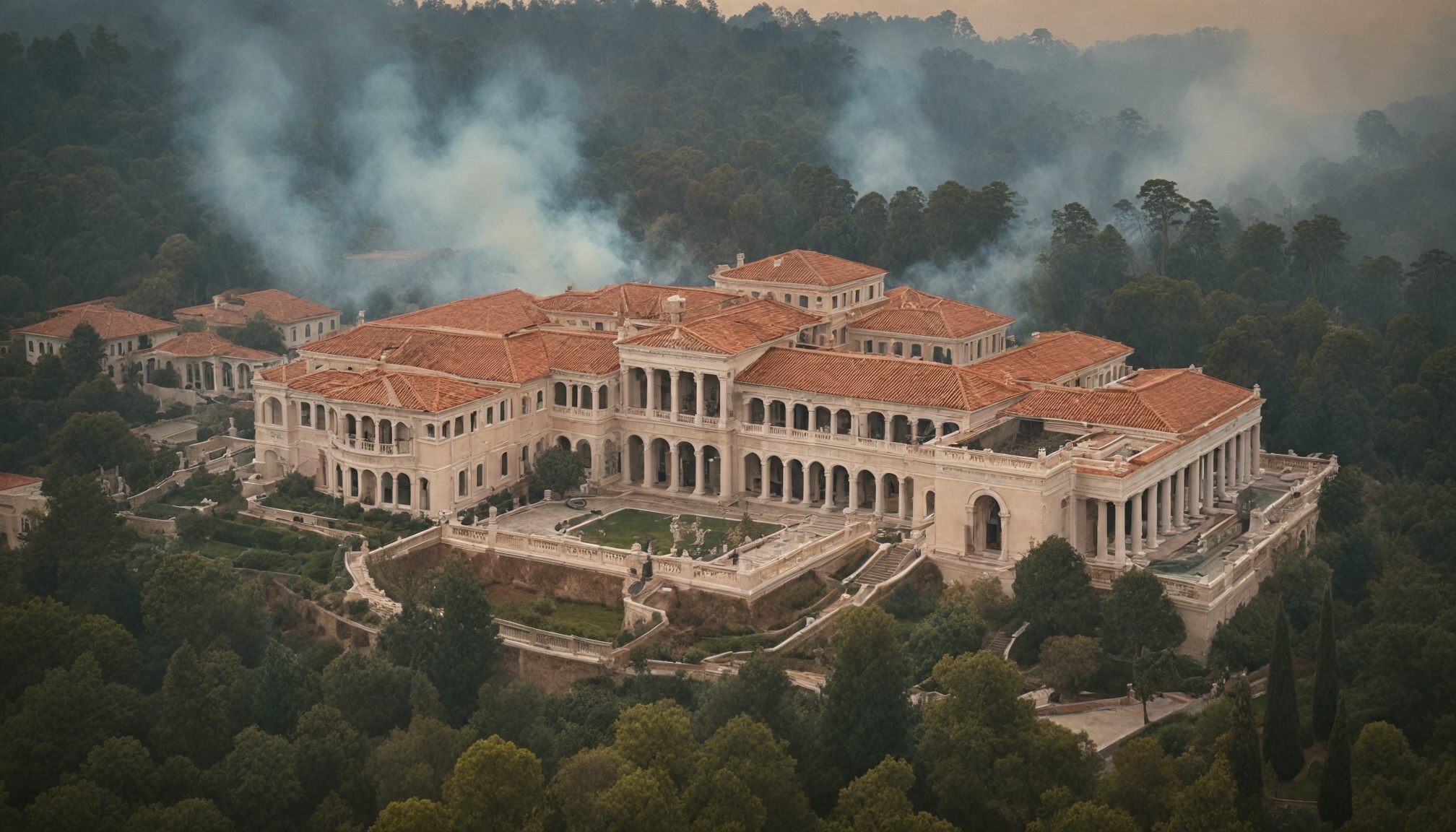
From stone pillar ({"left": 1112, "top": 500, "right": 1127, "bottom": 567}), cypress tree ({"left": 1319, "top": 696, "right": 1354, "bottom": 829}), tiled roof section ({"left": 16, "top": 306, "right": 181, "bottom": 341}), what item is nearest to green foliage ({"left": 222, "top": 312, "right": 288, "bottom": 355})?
tiled roof section ({"left": 16, "top": 306, "right": 181, "bottom": 341})

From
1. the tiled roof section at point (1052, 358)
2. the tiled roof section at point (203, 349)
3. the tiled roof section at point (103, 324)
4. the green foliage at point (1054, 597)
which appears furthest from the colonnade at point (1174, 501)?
the tiled roof section at point (103, 324)

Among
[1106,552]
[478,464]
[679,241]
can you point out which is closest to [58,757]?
[478,464]

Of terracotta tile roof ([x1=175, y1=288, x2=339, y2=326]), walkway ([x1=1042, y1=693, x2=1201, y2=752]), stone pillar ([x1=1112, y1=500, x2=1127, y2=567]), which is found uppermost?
terracotta tile roof ([x1=175, y1=288, x2=339, y2=326])

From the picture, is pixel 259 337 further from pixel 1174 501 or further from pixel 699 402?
pixel 1174 501

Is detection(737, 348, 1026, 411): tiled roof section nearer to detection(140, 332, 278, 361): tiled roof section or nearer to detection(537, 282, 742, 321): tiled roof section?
detection(537, 282, 742, 321): tiled roof section

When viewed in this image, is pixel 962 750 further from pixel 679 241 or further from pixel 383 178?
pixel 383 178

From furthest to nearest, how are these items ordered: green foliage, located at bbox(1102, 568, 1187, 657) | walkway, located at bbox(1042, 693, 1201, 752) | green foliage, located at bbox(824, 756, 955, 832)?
1. green foliage, located at bbox(1102, 568, 1187, 657)
2. walkway, located at bbox(1042, 693, 1201, 752)
3. green foliage, located at bbox(824, 756, 955, 832)

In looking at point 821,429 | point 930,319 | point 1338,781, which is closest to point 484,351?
point 821,429
